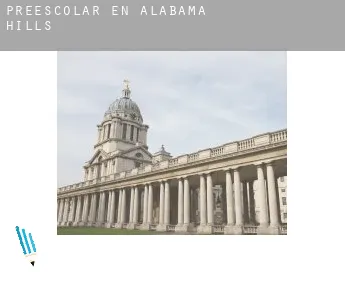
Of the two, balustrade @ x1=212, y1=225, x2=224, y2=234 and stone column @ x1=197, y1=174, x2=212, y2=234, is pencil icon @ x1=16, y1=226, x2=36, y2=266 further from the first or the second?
balustrade @ x1=212, y1=225, x2=224, y2=234

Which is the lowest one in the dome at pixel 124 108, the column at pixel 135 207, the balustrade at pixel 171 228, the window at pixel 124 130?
the balustrade at pixel 171 228

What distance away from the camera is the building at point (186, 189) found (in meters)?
20.7

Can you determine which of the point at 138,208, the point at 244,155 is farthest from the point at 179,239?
the point at 138,208

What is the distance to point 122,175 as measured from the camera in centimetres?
Answer: 3441

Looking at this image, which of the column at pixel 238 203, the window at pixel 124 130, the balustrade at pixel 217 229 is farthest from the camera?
the window at pixel 124 130

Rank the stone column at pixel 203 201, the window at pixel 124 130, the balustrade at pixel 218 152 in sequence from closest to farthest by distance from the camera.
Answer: the balustrade at pixel 218 152 → the stone column at pixel 203 201 → the window at pixel 124 130

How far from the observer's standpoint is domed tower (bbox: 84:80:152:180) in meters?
42.7

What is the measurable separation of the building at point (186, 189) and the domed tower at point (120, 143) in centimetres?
15

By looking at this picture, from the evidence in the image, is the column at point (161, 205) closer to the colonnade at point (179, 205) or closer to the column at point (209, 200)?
the colonnade at point (179, 205)

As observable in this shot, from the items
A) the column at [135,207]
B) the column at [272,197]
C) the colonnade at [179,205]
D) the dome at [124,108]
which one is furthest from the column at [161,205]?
the dome at [124,108]

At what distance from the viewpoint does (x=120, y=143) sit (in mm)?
47688

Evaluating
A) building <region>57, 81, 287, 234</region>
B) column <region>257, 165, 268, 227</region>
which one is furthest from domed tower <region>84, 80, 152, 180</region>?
column <region>257, 165, 268, 227</region>

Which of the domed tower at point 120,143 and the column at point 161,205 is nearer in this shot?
the column at point 161,205
